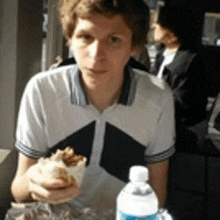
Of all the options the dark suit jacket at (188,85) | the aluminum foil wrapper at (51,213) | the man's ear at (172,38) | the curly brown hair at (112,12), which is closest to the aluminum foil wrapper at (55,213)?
the aluminum foil wrapper at (51,213)

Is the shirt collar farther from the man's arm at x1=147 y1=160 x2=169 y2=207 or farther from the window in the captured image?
the window

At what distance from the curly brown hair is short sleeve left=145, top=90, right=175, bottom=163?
30 centimetres

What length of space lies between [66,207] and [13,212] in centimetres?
16

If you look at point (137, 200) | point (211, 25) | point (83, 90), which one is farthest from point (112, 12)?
point (211, 25)

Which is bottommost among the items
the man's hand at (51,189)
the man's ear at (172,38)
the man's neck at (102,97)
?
the man's hand at (51,189)

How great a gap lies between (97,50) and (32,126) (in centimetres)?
40

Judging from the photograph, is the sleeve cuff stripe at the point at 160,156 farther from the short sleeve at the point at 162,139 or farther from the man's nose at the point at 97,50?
the man's nose at the point at 97,50

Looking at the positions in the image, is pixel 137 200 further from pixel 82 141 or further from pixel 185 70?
pixel 185 70

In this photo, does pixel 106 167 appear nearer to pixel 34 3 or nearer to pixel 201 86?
pixel 34 3

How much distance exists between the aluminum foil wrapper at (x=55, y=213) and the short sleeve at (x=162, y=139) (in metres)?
0.38

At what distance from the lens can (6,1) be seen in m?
1.86

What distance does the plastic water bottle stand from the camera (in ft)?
2.94

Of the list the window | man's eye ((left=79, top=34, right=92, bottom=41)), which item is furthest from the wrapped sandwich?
the window

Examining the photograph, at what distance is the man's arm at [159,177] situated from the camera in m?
1.45
